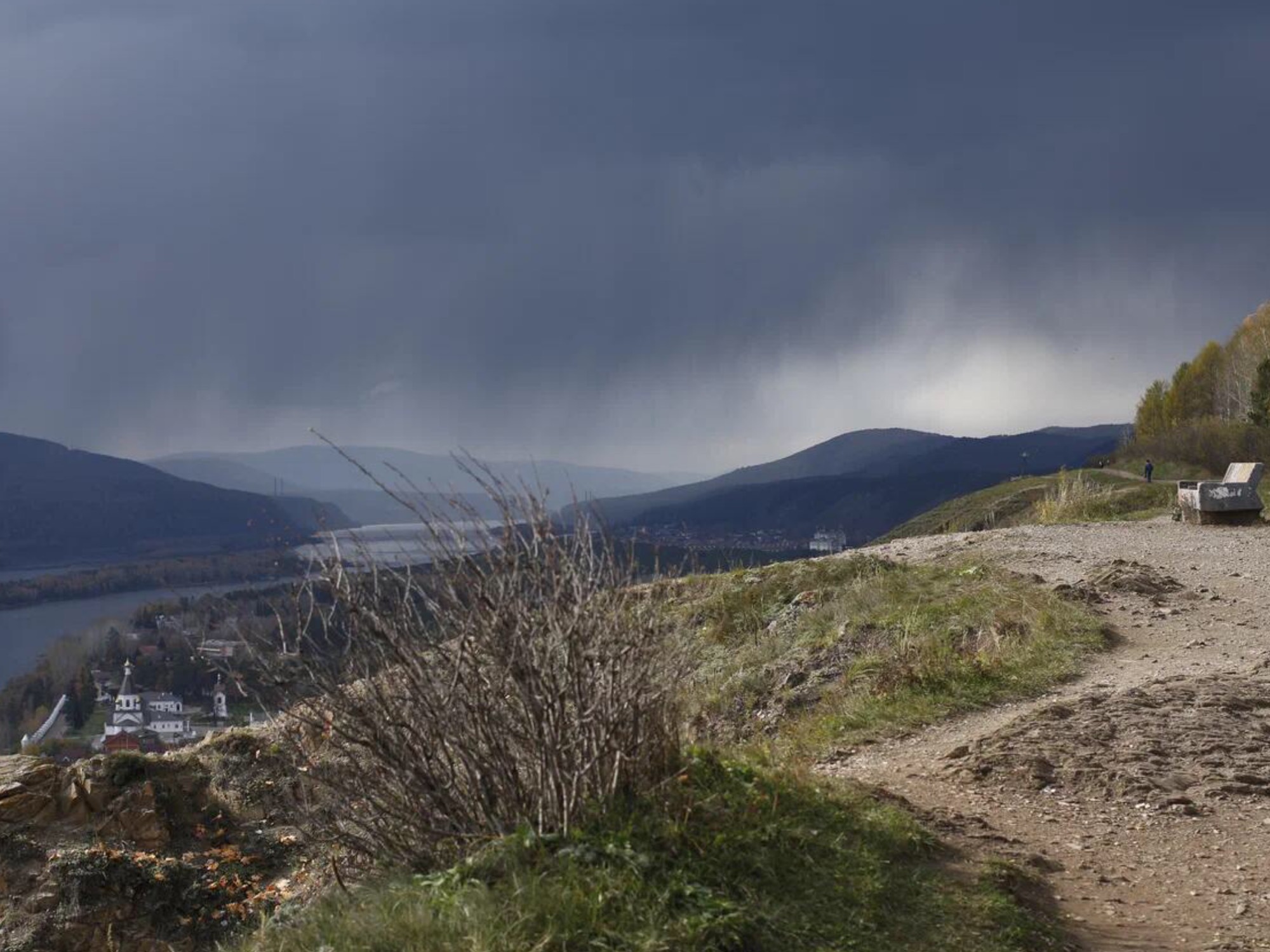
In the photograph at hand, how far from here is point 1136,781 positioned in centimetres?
536

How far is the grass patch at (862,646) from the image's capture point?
273 inches

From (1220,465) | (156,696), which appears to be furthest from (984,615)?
(1220,465)

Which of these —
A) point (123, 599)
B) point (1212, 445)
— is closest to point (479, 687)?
point (123, 599)

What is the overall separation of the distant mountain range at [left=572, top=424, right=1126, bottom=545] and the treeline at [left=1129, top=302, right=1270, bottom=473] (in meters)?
5.78

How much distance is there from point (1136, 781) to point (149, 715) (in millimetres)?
9501

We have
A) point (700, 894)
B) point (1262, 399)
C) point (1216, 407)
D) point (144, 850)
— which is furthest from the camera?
point (1216, 407)

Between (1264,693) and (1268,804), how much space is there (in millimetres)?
1703

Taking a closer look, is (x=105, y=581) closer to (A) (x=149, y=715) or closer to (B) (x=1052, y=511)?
(A) (x=149, y=715)

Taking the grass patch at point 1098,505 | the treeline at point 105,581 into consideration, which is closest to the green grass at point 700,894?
the grass patch at point 1098,505

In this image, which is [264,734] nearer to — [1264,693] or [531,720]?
[531,720]

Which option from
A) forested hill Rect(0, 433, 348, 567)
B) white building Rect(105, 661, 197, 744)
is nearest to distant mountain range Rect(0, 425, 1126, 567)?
forested hill Rect(0, 433, 348, 567)

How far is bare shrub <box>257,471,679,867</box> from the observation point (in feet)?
12.2

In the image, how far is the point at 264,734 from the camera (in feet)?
26.6

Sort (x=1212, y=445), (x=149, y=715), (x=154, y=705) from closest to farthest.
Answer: (x=149, y=715) < (x=154, y=705) < (x=1212, y=445)
